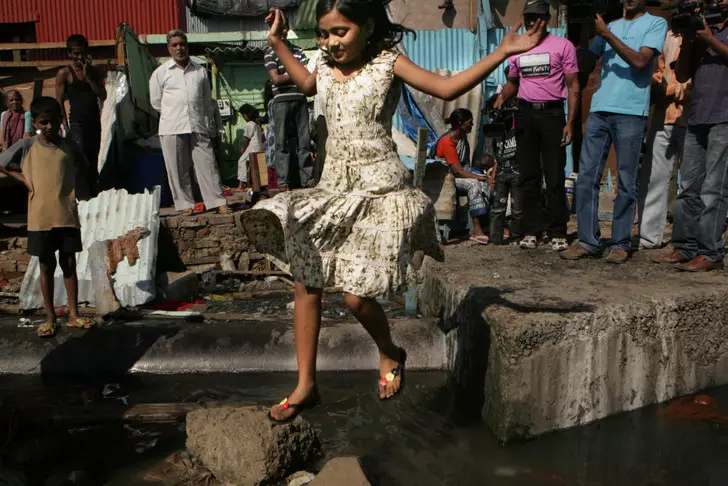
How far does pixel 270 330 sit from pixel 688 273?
2994 millimetres

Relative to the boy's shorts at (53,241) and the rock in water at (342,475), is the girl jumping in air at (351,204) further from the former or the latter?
the boy's shorts at (53,241)

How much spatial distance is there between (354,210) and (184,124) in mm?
5698

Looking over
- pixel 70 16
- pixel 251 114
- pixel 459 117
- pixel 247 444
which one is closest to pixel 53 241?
pixel 247 444

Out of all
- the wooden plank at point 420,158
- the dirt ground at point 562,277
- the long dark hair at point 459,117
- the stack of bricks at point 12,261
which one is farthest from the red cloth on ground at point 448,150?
the stack of bricks at point 12,261

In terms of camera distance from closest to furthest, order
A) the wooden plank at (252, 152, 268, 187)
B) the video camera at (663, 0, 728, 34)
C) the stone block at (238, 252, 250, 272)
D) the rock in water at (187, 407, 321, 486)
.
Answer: the rock in water at (187, 407, 321, 486) < the video camera at (663, 0, 728, 34) < the stone block at (238, 252, 250, 272) < the wooden plank at (252, 152, 268, 187)

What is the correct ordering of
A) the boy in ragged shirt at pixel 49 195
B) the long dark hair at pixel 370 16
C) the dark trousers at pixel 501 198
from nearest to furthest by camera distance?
the long dark hair at pixel 370 16 → the boy in ragged shirt at pixel 49 195 → the dark trousers at pixel 501 198

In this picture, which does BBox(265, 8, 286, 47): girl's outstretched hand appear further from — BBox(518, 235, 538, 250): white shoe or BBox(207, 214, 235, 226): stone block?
BBox(207, 214, 235, 226): stone block

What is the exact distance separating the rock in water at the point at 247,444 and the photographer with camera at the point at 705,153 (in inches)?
120

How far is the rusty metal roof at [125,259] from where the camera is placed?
6.43 meters

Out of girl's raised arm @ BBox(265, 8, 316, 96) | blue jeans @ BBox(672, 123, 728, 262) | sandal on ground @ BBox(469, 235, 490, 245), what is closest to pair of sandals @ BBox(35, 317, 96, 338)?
girl's raised arm @ BBox(265, 8, 316, 96)

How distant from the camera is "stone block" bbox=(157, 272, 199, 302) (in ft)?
22.0

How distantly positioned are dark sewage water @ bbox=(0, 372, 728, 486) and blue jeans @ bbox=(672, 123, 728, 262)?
1.16m

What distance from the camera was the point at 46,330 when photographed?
5.02 m

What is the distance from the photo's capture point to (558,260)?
5355 mm
